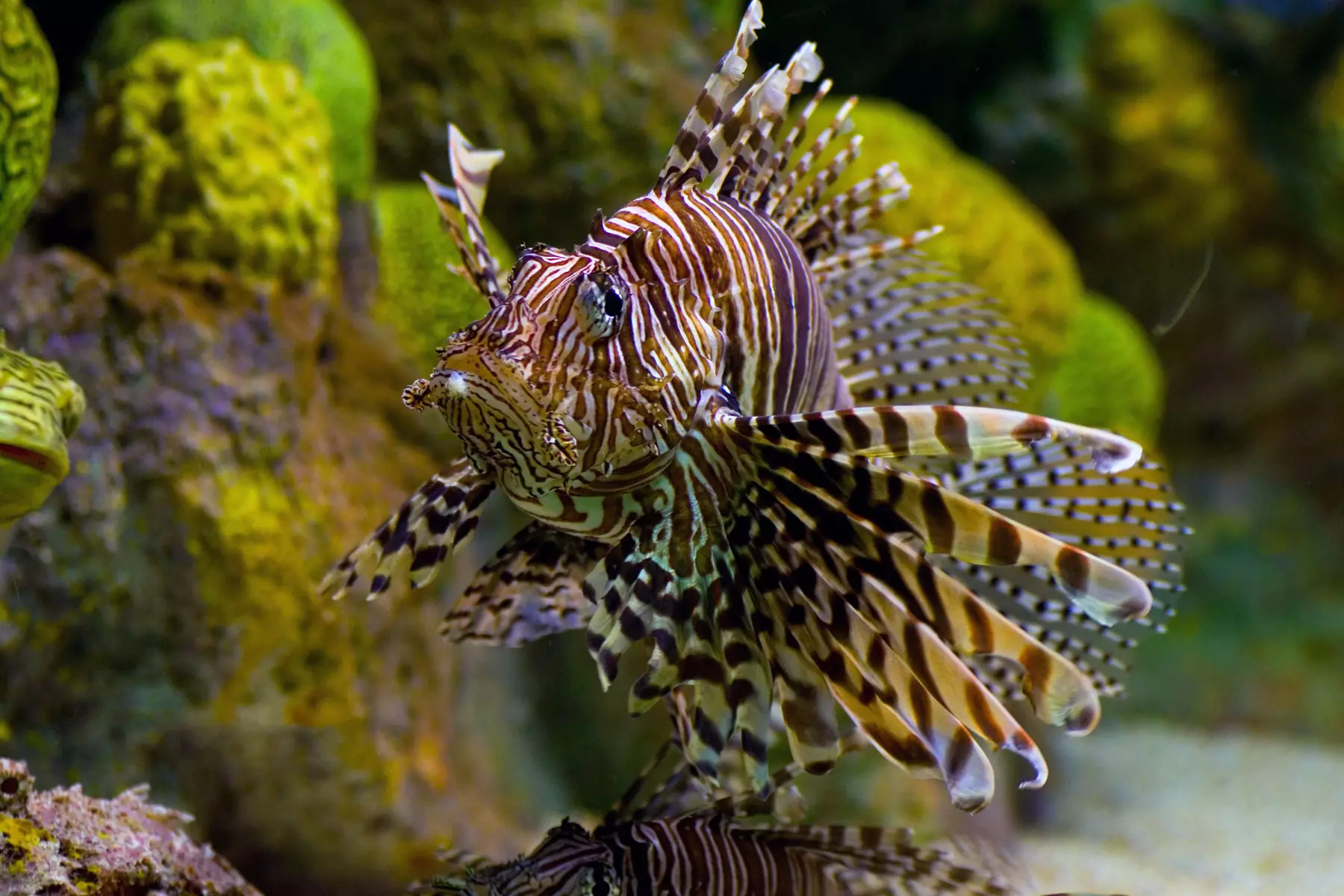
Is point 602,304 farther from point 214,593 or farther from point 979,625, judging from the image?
point 214,593

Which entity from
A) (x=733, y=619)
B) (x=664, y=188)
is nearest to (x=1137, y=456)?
(x=733, y=619)

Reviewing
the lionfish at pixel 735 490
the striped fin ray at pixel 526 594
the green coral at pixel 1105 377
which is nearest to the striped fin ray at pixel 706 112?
the lionfish at pixel 735 490

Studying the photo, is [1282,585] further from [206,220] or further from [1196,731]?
[206,220]

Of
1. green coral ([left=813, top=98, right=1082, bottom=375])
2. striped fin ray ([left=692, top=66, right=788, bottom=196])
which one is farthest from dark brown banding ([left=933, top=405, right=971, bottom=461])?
green coral ([left=813, top=98, right=1082, bottom=375])

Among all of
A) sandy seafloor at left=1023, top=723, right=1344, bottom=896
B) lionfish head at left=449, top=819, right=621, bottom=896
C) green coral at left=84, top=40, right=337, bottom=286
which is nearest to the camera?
lionfish head at left=449, top=819, right=621, bottom=896

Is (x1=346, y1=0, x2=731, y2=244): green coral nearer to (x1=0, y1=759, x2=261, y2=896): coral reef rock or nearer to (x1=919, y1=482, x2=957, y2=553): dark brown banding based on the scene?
(x1=0, y1=759, x2=261, y2=896): coral reef rock
